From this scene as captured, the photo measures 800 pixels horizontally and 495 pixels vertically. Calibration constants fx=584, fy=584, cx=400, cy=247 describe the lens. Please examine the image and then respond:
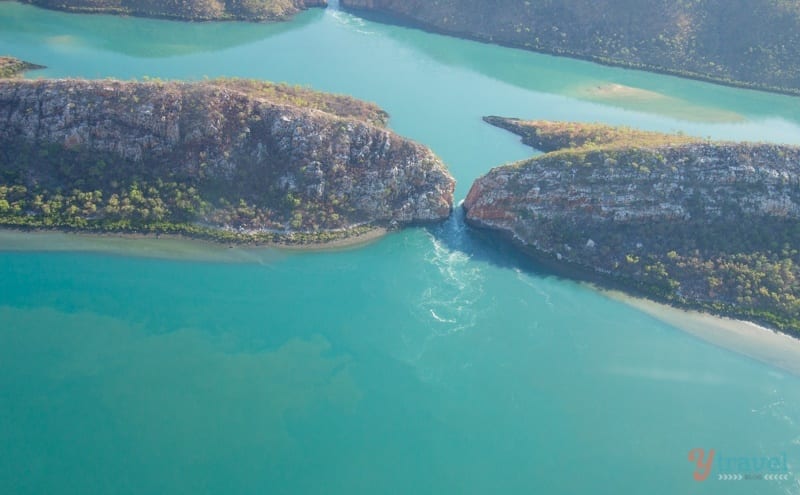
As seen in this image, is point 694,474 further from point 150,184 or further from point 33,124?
point 33,124

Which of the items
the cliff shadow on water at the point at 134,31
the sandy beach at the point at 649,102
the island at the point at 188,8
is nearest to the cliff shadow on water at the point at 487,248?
the sandy beach at the point at 649,102

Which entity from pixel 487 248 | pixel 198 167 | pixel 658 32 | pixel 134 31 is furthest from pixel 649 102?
pixel 134 31

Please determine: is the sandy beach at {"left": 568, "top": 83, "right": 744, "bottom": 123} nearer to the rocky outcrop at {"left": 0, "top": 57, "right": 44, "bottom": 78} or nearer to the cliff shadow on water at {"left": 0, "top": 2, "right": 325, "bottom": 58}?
the cliff shadow on water at {"left": 0, "top": 2, "right": 325, "bottom": 58}

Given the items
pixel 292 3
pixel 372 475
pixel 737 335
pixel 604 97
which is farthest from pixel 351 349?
pixel 292 3

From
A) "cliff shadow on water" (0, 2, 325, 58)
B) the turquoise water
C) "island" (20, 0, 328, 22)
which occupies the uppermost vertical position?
"island" (20, 0, 328, 22)

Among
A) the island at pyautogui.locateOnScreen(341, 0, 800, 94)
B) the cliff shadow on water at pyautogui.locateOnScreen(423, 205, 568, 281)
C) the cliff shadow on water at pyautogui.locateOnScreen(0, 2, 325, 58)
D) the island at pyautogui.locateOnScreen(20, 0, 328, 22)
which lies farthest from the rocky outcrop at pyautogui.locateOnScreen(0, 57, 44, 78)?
the island at pyautogui.locateOnScreen(341, 0, 800, 94)

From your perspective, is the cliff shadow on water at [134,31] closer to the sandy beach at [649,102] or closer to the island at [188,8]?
the island at [188,8]

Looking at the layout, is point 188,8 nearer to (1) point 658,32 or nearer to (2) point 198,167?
(2) point 198,167
